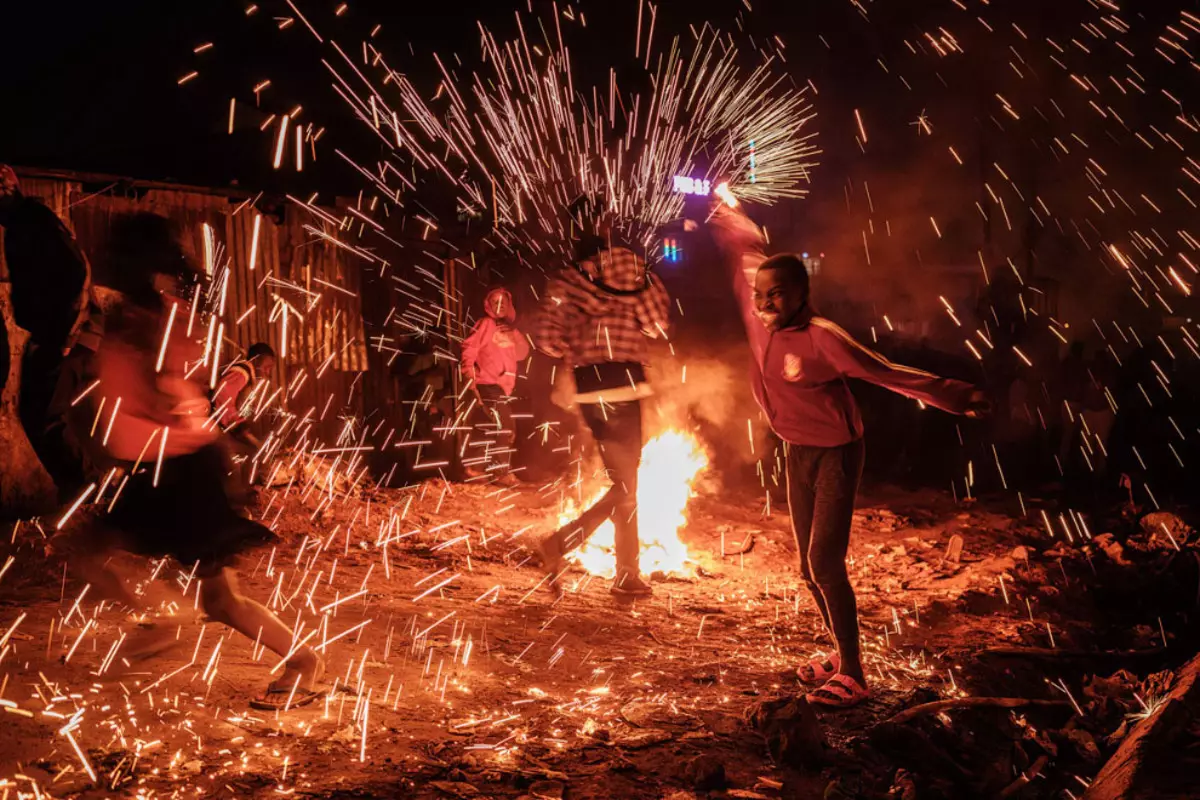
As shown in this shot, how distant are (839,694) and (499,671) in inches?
66.1

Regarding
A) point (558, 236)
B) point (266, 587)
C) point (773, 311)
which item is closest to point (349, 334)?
point (266, 587)

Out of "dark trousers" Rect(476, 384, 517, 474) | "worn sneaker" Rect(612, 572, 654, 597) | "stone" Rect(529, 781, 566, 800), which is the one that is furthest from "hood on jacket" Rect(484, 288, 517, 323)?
"stone" Rect(529, 781, 566, 800)

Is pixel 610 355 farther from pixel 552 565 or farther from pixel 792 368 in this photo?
A: pixel 792 368

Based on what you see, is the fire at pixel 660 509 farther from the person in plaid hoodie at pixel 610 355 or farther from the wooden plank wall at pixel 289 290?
the wooden plank wall at pixel 289 290

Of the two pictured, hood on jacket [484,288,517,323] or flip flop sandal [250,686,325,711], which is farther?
hood on jacket [484,288,517,323]

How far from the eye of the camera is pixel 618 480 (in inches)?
217

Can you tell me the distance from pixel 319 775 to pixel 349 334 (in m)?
6.99

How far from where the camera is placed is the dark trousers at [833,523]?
3.84 m

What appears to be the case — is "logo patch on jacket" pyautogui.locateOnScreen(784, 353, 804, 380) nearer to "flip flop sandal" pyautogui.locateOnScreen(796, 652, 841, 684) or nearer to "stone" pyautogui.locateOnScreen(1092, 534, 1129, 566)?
"flip flop sandal" pyautogui.locateOnScreen(796, 652, 841, 684)

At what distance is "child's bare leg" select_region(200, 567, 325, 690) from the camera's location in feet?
11.5

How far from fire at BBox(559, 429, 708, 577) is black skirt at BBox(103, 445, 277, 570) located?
3.08 meters

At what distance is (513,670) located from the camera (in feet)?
13.9

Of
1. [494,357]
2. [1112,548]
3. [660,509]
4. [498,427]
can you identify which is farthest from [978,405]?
[498,427]

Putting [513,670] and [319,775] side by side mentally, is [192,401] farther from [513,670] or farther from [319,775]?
[513,670]
